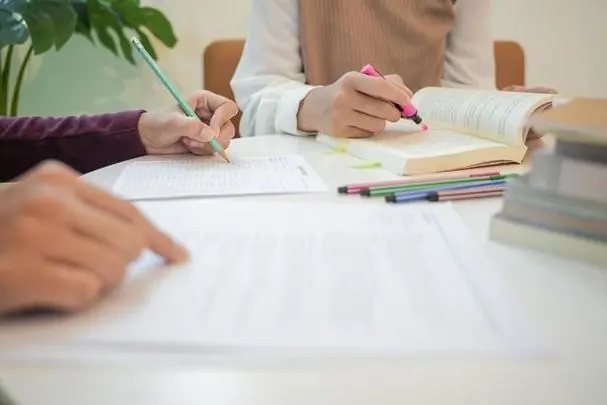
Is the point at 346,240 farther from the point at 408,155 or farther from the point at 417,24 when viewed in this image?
the point at 417,24

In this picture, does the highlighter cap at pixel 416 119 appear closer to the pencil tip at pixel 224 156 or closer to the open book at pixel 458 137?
the open book at pixel 458 137

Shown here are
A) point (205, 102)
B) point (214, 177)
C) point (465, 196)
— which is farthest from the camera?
point (205, 102)

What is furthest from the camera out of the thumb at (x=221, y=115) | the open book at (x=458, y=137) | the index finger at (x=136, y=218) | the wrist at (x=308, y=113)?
the wrist at (x=308, y=113)

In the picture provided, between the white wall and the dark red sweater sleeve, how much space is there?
130cm

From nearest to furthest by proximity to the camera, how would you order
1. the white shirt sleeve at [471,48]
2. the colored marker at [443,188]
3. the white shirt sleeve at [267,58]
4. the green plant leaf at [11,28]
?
the colored marker at [443,188] < the white shirt sleeve at [267,58] < the white shirt sleeve at [471,48] < the green plant leaf at [11,28]

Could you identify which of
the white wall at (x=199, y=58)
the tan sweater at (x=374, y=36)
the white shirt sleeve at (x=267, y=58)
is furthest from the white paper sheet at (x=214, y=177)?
the white wall at (x=199, y=58)

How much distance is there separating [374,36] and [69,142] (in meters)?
0.69

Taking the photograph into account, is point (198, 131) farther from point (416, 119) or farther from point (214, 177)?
point (416, 119)

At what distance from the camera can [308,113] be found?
1042 millimetres

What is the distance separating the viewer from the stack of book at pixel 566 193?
486 millimetres

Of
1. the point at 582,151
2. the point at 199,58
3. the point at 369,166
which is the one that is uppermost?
the point at 582,151

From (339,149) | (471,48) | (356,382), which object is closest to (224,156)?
(339,149)

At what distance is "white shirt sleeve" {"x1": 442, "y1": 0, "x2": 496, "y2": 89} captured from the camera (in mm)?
1460

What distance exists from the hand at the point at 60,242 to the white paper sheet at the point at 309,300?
0.05ft
